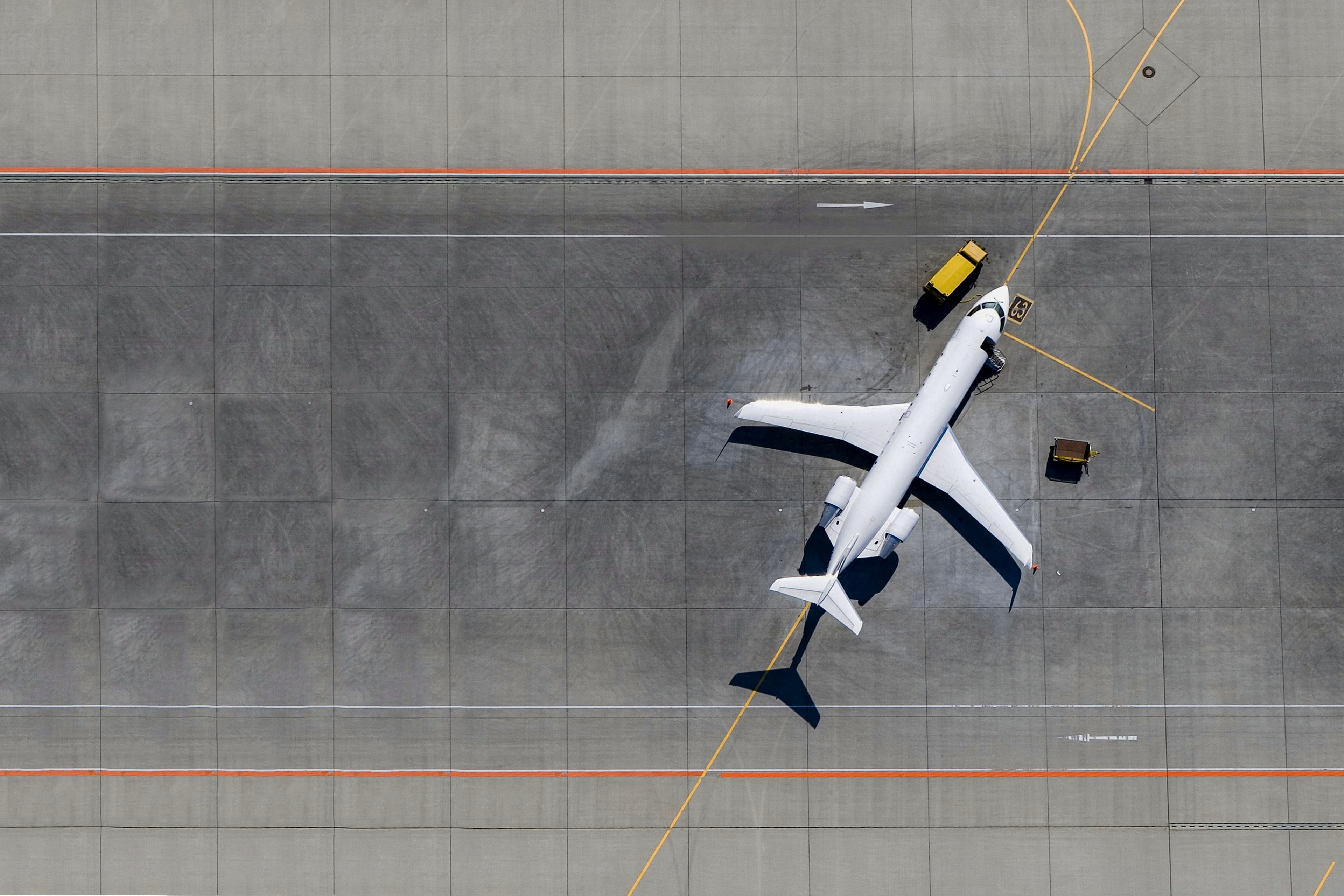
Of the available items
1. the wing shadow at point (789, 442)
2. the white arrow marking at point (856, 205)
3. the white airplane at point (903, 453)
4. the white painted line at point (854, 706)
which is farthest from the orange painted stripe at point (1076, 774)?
the white arrow marking at point (856, 205)

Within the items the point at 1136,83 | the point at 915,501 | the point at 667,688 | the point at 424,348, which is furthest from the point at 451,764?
the point at 1136,83

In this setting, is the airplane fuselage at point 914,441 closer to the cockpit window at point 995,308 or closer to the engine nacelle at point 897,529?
the cockpit window at point 995,308

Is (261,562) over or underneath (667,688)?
over

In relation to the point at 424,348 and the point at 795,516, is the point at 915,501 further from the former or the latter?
the point at 424,348

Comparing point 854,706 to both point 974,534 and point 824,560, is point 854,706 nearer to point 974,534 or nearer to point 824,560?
point 824,560

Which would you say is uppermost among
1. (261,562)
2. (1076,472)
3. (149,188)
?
(149,188)
